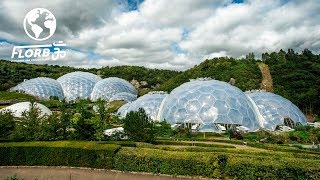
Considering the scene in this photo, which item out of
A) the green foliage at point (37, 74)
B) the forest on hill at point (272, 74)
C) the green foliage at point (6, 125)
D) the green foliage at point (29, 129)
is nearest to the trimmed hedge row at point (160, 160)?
the green foliage at point (29, 129)

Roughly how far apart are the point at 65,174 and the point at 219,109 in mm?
Result: 22261

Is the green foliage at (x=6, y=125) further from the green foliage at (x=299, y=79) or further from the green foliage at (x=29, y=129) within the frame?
the green foliage at (x=299, y=79)

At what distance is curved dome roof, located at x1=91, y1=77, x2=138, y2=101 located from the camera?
72.2 m

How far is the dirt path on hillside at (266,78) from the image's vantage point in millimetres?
74938

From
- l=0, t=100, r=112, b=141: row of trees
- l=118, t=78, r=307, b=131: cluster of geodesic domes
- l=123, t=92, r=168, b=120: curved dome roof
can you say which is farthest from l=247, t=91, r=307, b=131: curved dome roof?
l=0, t=100, r=112, b=141: row of trees

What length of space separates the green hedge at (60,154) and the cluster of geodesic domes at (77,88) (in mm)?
46969

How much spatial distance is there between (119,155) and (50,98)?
5281 centimetres

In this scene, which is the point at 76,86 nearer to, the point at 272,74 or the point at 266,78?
the point at 266,78

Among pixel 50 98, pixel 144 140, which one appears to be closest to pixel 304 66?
pixel 50 98

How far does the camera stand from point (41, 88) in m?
68.7

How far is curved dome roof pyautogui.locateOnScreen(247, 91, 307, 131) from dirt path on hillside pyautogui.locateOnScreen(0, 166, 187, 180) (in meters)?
27.7

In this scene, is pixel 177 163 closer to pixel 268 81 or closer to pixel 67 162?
pixel 67 162

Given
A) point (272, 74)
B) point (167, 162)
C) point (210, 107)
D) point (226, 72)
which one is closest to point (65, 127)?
point (167, 162)

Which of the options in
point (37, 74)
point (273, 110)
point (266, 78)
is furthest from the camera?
point (37, 74)
